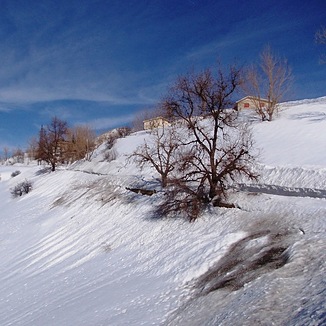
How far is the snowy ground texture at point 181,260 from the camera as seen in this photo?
707 centimetres

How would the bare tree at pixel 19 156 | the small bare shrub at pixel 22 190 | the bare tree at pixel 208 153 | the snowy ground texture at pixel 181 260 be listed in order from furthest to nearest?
the bare tree at pixel 19 156 < the small bare shrub at pixel 22 190 < the bare tree at pixel 208 153 < the snowy ground texture at pixel 181 260

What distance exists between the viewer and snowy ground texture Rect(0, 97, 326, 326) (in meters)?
7.07

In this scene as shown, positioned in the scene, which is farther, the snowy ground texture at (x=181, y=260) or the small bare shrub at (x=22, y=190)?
the small bare shrub at (x=22, y=190)

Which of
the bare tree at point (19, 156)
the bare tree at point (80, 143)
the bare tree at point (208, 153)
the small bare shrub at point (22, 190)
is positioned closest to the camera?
the bare tree at point (208, 153)

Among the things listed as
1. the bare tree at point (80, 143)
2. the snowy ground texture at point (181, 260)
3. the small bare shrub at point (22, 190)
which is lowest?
the snowy ground texture at point (181, 260)

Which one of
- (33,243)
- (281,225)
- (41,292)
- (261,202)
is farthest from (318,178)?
(33,243)

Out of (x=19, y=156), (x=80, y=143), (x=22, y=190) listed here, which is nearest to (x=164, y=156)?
(x=22, y=190)

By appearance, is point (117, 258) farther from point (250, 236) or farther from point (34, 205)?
point (34, 205)

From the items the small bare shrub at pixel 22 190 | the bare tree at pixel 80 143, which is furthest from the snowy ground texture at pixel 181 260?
the bare tree at pixel 80 143

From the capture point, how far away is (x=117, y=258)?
43.7ft

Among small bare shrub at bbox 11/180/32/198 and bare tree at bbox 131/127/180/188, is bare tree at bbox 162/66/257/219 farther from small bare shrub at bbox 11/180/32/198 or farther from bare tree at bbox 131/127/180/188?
small bare shrub at bbox 11/180/32/198

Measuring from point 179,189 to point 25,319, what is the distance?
799 centimetres

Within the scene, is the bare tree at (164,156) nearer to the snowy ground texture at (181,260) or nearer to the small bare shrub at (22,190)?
the snowy ground texture at (181,260)

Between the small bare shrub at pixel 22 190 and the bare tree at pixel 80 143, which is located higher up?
the bare tree at pixel 80 143
